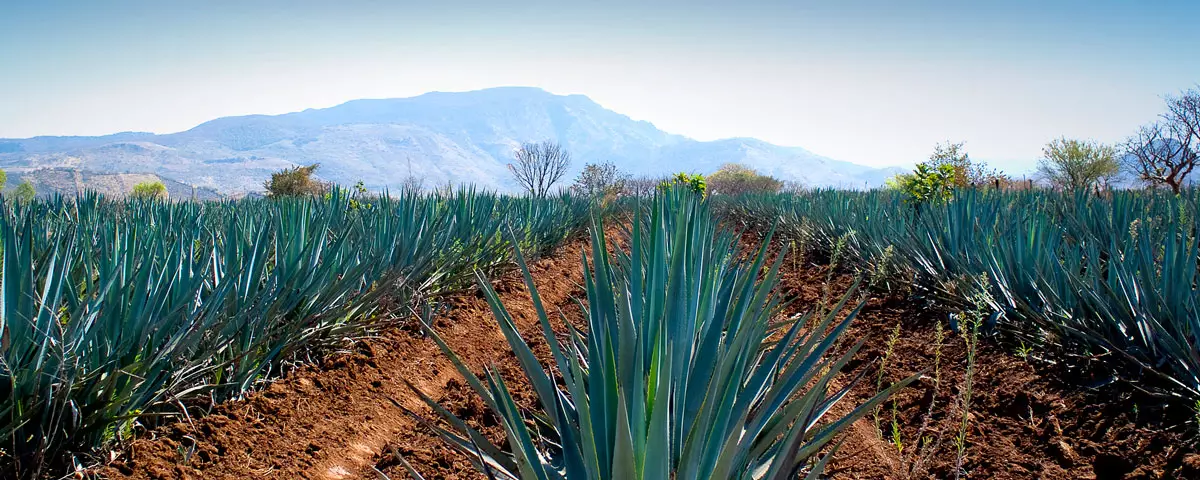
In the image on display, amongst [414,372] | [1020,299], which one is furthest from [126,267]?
[1020,299]

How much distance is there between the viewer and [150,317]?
187 cm

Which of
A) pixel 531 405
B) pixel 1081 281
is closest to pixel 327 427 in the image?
pixel 531 405

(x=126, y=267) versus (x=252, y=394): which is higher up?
(x=126, y=267)

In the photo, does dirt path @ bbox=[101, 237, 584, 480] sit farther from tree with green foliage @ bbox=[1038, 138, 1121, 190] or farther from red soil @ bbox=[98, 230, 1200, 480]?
tree with green foliage @ bbox=[1038, 138, 1121, 190]

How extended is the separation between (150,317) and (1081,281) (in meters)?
3.52

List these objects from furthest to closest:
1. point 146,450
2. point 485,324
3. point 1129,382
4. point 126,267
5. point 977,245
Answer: point 485,324 < point 977,245 < point 1129,382 < point 126,267 < point 146,450

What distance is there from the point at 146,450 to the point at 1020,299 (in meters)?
3.71

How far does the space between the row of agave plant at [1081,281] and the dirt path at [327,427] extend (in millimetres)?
2174

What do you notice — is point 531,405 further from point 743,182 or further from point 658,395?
point 743,182

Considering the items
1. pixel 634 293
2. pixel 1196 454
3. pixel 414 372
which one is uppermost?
pixel 634 293

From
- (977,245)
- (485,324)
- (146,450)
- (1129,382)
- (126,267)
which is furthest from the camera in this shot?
(485,324)

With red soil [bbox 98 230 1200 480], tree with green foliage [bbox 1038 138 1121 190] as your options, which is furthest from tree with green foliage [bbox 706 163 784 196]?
red soil [bbox 98 230 1200 480]

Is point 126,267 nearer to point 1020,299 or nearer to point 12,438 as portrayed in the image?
point 12,438

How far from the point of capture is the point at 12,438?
1.53 metres
